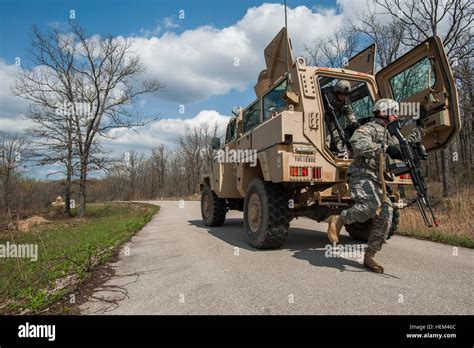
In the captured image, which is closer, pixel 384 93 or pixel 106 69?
pixel 384 93

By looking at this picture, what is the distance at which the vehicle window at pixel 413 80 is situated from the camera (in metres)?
4.57

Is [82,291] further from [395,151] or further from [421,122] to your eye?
[421,122]

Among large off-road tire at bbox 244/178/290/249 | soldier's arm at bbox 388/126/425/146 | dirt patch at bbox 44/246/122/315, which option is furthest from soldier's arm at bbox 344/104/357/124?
dirt patch at bbox 44/246/122/315

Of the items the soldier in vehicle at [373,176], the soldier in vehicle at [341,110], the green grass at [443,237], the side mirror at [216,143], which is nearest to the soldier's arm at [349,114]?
the soldier in vehicle at [341,110]

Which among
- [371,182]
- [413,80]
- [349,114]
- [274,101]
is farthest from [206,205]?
[413,80]

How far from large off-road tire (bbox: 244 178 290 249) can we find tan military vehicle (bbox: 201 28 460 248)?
0.02m

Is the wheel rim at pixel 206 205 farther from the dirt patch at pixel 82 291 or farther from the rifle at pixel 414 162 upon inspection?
the rifle at pixel 414 162

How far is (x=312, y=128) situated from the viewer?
4750 millimetres

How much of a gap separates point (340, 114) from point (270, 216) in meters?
2.17

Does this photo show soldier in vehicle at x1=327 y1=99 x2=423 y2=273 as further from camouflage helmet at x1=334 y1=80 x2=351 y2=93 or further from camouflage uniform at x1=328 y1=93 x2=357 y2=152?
camouflage uniform at x1=328 y1=93 x2=357 y2=152
